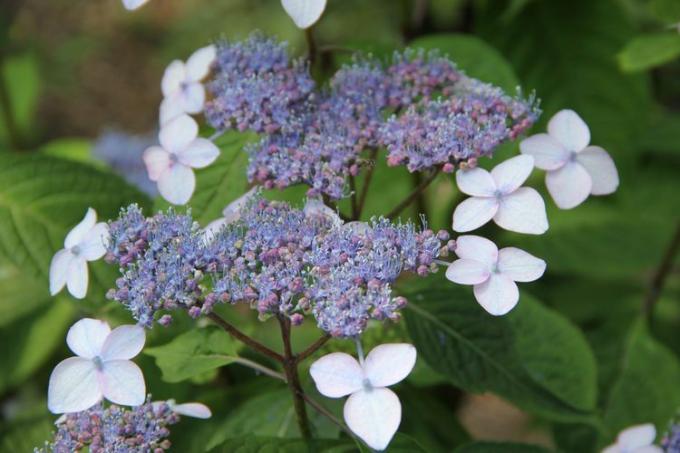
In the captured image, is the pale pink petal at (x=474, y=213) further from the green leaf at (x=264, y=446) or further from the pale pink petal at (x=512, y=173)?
the green leaf at (x=264, y=446)

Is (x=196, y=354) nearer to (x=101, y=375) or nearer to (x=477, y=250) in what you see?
(x=101, y=375)

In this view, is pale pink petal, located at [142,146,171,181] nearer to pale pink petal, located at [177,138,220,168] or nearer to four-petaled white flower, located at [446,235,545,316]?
pale pink petal, located at [177,138,220,168]

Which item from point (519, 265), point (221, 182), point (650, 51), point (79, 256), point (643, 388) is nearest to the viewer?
point (519, 265)

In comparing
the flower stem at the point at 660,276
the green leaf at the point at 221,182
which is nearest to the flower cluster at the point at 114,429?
the green leaf at the point at 221,182

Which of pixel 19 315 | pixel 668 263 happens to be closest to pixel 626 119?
pixel 668 263

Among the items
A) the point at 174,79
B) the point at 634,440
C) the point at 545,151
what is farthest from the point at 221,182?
the point at 634,440

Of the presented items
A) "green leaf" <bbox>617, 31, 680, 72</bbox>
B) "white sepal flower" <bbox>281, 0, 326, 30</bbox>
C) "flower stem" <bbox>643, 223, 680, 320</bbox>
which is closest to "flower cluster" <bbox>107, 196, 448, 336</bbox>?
"white sepal flower" <bbox>281, 0, 326, 30</bbox>
